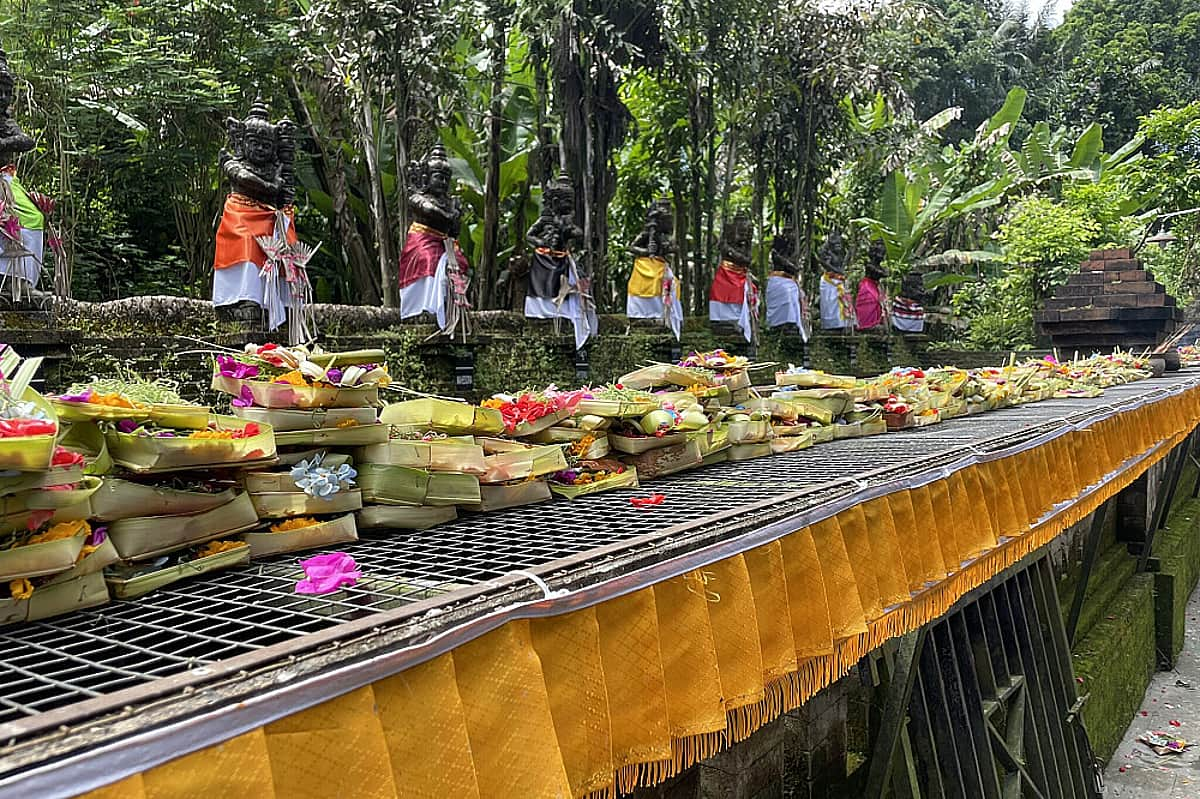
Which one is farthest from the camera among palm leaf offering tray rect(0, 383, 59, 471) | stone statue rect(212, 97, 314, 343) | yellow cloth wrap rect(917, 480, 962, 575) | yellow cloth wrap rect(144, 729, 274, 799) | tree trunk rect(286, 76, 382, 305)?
tree trunk rect(286, 76, 382, 305)

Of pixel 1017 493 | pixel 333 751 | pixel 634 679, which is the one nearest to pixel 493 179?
pixel 1017 493

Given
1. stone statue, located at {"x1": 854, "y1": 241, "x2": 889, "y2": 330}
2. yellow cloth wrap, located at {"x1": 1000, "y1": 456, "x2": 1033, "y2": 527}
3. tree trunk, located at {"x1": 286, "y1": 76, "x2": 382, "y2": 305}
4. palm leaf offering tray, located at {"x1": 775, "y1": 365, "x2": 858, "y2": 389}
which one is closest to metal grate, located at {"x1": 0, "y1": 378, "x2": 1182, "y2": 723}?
yellow cloth wrap, located at {"x1": 1000, "y1": 456, "x2": 1033, "y2": 527}

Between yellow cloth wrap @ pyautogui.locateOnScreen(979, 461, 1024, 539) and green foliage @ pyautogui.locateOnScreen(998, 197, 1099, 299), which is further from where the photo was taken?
green foliage @ pyautogui.locateOnScreen(998, 197, 1099, 299)

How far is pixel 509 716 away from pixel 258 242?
633 centimetres

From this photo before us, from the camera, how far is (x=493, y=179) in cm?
1144

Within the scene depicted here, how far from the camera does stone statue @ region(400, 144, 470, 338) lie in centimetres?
825

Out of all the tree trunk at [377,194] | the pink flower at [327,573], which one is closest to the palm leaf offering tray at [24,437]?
the pink flower at [327,573]

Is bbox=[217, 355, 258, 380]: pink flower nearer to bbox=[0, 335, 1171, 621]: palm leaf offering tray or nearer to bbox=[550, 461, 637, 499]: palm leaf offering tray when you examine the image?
bbox=[0, 335, 1171, 621]: palm leaf offering tray

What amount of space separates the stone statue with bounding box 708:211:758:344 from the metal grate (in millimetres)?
9920

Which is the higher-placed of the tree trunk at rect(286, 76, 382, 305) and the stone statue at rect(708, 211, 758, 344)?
the tree trunk at rect(286, 76, 382, 305)

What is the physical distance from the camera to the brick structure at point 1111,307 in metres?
10.8

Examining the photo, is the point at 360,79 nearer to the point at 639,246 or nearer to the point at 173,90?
the point at 173,90

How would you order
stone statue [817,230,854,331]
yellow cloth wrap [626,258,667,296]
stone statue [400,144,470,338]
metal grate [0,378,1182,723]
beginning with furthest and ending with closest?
stone statue [817,230,854,331] → yellow cloth wrap [626,258,667,296] → stone statue [400,144,470,338] → metal grate [0,378,1182,723]

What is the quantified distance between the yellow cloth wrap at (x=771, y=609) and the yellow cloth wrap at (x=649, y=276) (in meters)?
9.43
